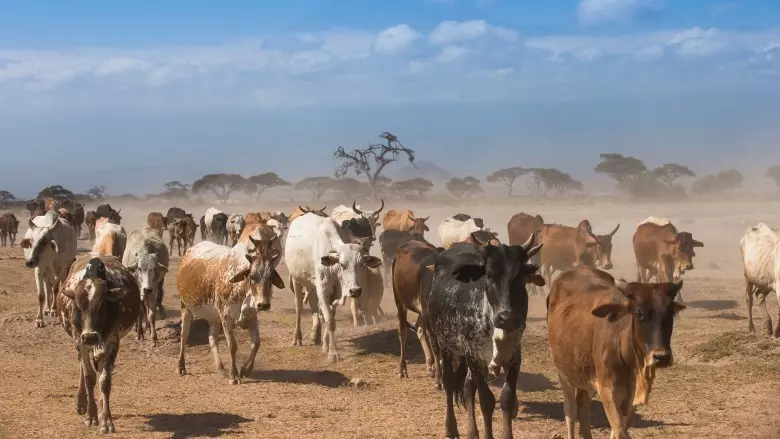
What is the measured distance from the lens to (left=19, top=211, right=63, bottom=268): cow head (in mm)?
19000

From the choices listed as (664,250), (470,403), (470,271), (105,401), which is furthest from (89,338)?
(664,250)

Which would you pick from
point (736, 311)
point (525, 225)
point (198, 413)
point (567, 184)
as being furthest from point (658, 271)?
point (567, 184)

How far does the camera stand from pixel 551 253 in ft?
90.6

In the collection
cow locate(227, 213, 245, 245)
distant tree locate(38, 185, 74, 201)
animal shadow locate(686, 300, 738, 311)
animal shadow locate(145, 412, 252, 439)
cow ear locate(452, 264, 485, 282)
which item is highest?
distant tree locate(38, 185, 74, 201)

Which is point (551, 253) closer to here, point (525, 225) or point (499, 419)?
point (525, 225)

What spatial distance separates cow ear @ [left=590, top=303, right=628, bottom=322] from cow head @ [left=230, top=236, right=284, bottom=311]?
623 centimetres

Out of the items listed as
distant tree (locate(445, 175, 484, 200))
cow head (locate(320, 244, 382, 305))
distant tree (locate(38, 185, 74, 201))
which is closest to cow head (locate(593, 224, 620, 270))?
cow head (locate(320, 244, 382, 305))

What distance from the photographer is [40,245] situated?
1914 centimetres

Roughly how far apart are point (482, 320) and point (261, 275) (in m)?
5.09

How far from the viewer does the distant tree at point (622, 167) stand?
89.9 meters

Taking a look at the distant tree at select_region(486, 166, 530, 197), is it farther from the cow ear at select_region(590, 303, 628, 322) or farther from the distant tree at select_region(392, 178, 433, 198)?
the cow ear at select_region(590, 303, 628, 322)

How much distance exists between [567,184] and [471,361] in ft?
315

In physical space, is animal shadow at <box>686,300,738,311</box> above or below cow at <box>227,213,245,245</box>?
below

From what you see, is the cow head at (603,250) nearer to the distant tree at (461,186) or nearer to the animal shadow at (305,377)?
the animal shadow at (305,377)
